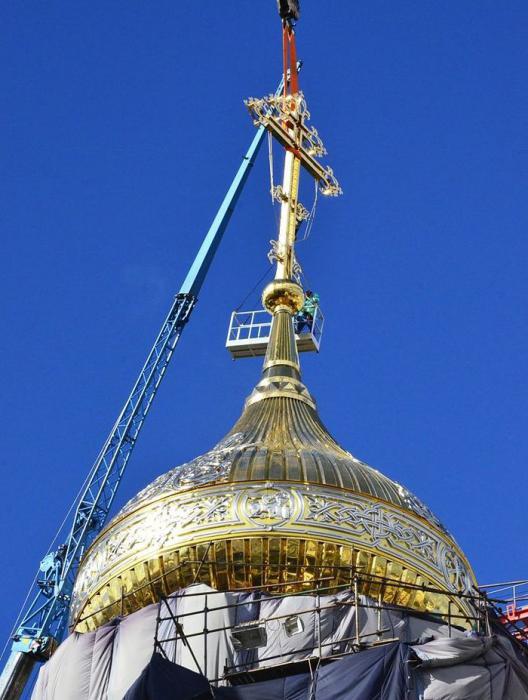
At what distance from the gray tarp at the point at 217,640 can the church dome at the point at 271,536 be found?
0.55 m

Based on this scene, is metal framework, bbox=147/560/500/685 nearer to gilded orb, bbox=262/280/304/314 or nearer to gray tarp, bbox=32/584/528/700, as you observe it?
gray tarp, bbox=32/584/528/700

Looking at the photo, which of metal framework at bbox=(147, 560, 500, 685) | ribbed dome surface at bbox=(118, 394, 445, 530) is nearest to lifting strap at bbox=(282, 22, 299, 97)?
ribbed dome surface at bbox=(118, 394, 445, 530)

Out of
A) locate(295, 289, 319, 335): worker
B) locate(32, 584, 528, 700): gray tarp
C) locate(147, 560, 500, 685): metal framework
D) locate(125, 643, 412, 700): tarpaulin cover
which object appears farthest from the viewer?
locate(295, 289, 319, 335): worker

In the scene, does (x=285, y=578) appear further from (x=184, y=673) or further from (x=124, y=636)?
(x=184, y=673)

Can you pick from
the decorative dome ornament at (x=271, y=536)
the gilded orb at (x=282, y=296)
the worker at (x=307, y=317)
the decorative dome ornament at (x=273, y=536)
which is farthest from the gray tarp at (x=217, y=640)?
the worker at (x=307, y=317)

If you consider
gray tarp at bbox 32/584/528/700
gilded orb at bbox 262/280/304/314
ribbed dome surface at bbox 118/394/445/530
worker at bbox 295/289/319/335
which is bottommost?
gray tarp at bbox 32/584/528/700

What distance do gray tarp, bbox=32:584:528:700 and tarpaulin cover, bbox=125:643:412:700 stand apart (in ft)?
1.79

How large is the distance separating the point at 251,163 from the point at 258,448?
142 feet

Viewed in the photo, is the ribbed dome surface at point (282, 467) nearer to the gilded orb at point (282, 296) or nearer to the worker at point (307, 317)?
the gilded orb at point (282, 296)

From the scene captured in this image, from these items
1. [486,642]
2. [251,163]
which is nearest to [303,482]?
[486,642]

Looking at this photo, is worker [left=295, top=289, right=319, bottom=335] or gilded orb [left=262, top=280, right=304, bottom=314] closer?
gilded orb [left=262, top=280, right=304, bottom=314]

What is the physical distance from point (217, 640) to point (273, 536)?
92.5 inches

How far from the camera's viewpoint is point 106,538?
20.0 m

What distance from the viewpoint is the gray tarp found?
1595cm
